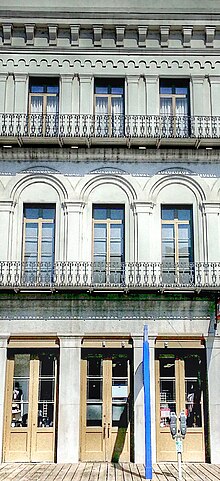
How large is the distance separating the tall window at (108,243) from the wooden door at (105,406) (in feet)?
7.67

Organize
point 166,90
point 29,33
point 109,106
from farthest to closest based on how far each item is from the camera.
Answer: point 166,90, point 109,106, point 29,33

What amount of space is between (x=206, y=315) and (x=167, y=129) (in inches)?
241

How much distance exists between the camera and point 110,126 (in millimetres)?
17953

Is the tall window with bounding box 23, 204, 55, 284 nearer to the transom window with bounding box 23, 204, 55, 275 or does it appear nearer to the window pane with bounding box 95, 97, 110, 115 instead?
the transom window with bounding box 23, 204, 55, 275

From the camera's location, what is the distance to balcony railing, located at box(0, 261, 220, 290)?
16.6 meters

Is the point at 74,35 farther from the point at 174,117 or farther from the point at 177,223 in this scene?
the point at 177,223

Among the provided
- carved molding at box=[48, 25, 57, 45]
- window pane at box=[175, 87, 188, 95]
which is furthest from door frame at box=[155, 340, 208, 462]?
carved molding at box=[48, 25, 57, 45]

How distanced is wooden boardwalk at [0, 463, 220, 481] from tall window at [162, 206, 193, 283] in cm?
538

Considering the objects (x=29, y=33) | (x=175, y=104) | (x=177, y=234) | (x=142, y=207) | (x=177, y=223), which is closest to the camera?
(x=142, y=207)

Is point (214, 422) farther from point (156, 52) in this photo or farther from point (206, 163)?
point (156, 52)

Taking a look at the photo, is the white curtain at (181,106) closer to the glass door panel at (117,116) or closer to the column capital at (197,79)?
the column capital at (197,79)

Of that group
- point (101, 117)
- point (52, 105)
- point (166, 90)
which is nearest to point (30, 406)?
point (101, 117)

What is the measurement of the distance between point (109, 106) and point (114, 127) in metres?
0.89

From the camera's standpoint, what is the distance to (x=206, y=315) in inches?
654
